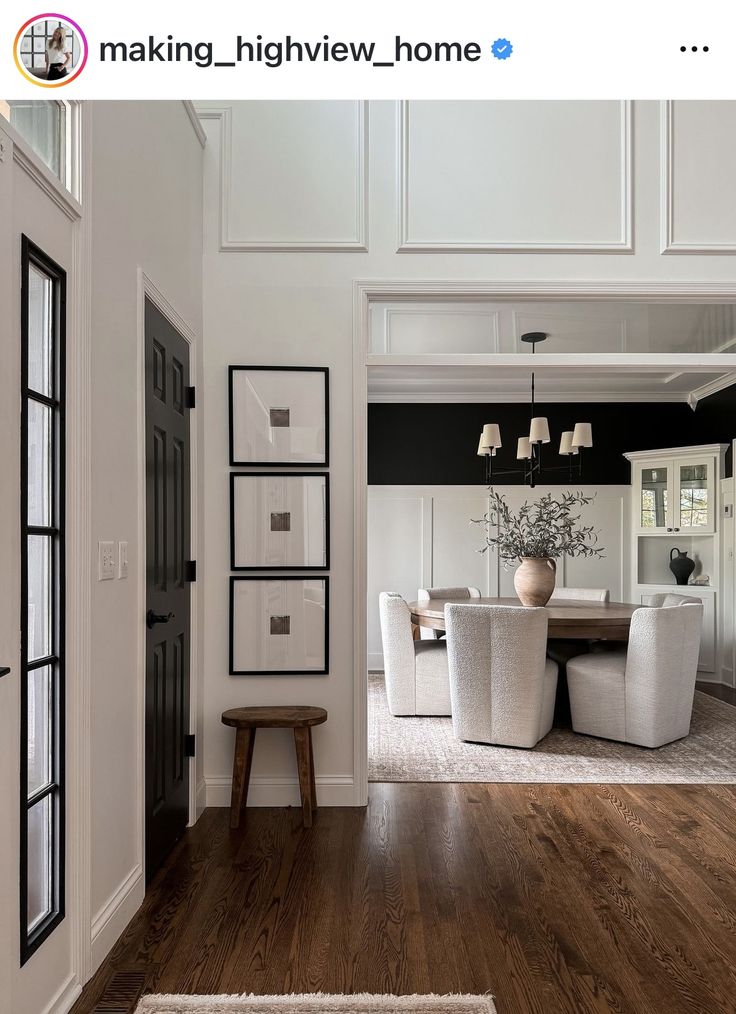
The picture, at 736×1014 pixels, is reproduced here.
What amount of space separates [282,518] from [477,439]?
4113 mm

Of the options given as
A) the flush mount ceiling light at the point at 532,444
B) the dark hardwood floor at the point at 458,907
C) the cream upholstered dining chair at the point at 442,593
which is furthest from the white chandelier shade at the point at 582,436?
the dark hardwood floor at the point at 458,907

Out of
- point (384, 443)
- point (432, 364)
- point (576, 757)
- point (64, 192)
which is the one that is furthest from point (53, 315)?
point (384, 443)

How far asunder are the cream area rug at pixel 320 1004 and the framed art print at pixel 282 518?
1.87m

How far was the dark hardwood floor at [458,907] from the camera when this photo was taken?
210 cm

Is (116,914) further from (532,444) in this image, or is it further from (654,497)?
(654,497)

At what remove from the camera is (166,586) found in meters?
3.01

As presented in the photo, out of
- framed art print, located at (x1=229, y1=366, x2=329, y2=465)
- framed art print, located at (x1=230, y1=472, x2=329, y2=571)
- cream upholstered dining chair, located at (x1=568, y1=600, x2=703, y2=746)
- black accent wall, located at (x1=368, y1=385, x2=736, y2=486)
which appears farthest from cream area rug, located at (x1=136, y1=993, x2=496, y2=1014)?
black accent wall, located at (x1=368, y1=385, x2=736, y2=486)

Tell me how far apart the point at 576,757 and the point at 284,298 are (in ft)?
9.62

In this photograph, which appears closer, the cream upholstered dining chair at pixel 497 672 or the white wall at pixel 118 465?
the white wall at pixel 118 465

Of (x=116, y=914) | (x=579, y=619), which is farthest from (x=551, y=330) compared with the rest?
(x=116, y=914)

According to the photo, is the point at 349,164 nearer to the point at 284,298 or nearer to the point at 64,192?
the point at 284,298

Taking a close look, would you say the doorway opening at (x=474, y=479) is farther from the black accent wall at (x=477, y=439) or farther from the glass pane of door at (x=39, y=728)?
the glass pane of door at (x=39, y=728)

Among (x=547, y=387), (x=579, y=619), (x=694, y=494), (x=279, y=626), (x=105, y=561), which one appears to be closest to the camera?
(x=105, y=561)
